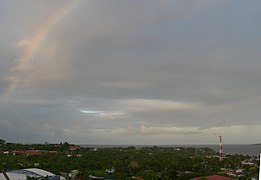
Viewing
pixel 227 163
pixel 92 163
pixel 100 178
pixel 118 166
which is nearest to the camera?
pixel 100 178

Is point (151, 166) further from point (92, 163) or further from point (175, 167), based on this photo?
point (92, 163)

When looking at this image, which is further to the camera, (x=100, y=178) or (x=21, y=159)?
(x=21, y=159)

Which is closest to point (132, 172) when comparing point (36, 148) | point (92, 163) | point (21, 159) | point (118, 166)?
point (118, 166)

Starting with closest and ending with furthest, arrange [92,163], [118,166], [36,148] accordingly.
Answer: [118,166] < [92,163] < [36,148]

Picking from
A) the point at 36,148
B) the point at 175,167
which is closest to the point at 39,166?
the point at 175,167

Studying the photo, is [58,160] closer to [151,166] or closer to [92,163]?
[92,163]

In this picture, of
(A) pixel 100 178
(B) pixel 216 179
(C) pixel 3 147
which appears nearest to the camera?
(B) pixel 216 179

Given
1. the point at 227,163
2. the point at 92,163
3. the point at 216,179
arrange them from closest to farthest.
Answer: the point at 216,179 < the point at 92,163 < the point at 227,163

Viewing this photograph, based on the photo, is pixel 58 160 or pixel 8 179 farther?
pixel 58 160

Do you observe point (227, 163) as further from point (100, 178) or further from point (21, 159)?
point (21, 159)
